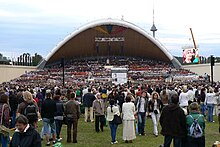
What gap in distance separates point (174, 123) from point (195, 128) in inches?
26.8

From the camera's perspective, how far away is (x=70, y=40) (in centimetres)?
6850

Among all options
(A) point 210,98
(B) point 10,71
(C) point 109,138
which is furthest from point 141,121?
(B) point 10,71

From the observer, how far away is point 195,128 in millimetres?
8031

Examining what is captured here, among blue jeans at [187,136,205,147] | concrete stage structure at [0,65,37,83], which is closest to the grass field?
blue jeans at [187,136,205,147]

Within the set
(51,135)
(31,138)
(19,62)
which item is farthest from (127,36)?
(31,138)

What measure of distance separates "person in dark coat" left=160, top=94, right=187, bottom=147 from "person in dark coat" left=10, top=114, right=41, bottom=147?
3.60 metres

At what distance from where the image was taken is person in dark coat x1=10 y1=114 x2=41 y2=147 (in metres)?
5.81

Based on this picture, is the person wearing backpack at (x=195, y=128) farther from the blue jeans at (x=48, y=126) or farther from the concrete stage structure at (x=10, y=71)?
the concrete stage structure at (x=10, y=71)

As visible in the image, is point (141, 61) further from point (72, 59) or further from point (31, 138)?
point (31, 138)

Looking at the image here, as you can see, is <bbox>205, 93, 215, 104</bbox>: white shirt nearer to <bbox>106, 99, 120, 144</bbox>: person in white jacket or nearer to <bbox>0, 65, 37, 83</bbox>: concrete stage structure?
<bbox>106, 99, 120, 144</bbox>: person in white jacket

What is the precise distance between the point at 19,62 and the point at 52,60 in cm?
577

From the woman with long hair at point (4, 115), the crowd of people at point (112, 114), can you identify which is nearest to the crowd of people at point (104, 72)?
the crowd of people at point (112, 114)

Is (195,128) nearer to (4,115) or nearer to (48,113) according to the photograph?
(4,115)

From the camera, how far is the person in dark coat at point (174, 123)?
8508 millimetres
